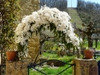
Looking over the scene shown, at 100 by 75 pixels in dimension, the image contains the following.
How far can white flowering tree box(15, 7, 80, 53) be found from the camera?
414cm

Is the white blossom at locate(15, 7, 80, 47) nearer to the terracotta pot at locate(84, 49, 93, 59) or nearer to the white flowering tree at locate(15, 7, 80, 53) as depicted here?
the white flowering tree at locate(15, 7, 80, 53)

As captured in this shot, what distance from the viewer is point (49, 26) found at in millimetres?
4195

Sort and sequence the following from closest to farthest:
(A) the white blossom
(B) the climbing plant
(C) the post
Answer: (C) the post
(A) the white blossom
(B) the climbing plant

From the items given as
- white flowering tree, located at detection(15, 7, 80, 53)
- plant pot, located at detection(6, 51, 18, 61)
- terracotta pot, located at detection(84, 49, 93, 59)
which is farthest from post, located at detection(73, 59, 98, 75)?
plant pot, located at detection(6, 51, 18, 61)

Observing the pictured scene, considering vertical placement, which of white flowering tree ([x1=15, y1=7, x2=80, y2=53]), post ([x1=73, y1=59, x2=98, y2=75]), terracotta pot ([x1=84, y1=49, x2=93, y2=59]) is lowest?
post ([x1=73, y1=59, x2=98, y2=75])

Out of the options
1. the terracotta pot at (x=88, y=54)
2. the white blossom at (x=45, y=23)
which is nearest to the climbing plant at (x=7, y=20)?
the white blossom at (x=45, y=23)

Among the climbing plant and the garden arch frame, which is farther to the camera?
the climbing plant

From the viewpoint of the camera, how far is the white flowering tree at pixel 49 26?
4.14 m

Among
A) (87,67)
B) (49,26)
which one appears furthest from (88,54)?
(49,26)

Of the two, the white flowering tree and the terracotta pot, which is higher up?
the white flowering tree

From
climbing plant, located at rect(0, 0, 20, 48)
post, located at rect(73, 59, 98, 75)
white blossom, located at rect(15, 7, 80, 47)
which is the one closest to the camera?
post, located at rect(73, 59, 98, 75)

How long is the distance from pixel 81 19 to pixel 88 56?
21774mm

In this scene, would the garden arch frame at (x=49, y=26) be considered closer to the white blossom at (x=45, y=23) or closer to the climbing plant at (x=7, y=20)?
the white blossom at (x=45, y=23)

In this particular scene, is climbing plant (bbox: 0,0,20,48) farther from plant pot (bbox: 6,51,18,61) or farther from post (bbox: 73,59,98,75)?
post (bbox: 73,59,98,75)
